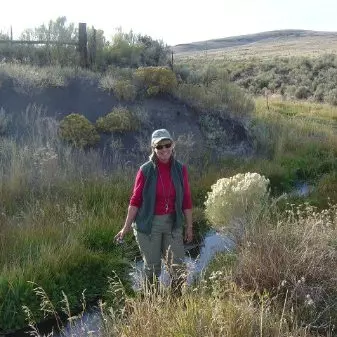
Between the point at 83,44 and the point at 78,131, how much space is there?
5.80m

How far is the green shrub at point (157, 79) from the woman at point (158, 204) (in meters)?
9.01

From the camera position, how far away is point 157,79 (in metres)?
14.2

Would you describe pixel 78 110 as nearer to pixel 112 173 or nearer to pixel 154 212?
pixel 112 173

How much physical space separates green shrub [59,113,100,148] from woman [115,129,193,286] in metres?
5.48

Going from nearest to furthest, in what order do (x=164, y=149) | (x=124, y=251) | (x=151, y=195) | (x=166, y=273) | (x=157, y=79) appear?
(x=166, y=273) → (x=164, y=149) → (x=151, y=195) → (x=124, y=251) → (x=157, y=79)

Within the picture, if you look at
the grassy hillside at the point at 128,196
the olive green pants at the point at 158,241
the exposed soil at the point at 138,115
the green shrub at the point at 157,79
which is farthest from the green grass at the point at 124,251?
the green shrub at the point at 157,79

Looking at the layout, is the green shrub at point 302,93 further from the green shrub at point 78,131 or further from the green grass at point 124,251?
the green shrub at point 78,131

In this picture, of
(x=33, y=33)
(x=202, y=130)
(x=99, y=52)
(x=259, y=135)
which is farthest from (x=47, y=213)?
(x=33, y=33)

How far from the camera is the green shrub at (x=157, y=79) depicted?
46.0ft

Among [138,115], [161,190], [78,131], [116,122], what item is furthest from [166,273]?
[138,115]

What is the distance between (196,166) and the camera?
36.0 feet

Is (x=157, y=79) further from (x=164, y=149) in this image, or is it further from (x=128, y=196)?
(x=164, y=149)

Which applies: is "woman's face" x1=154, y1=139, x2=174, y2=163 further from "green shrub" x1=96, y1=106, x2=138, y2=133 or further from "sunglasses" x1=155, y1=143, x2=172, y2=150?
"green shrub" x1=96, y1=106, x2=138, y2=133

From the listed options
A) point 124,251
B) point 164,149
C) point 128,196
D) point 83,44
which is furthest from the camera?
point 83,44
